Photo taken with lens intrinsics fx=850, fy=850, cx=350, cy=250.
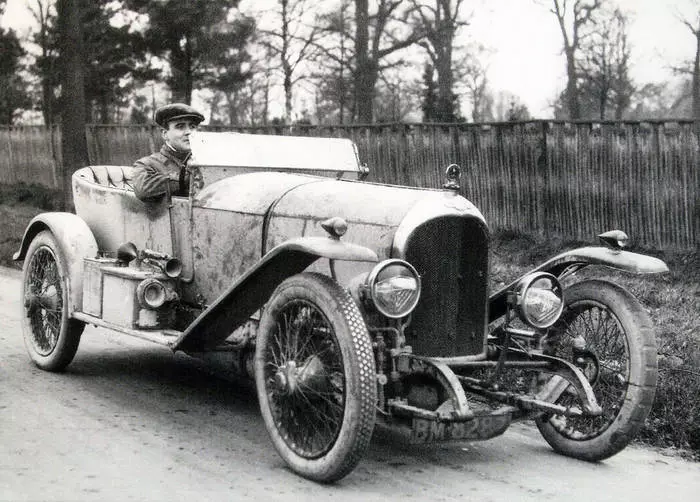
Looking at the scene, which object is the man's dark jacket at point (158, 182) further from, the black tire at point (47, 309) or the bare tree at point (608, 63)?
the bare tree at point (608, 63)

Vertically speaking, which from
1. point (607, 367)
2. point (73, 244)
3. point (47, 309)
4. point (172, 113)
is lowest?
point (607, 367)

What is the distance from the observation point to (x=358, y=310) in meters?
3.74

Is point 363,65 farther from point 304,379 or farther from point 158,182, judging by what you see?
point 304,379

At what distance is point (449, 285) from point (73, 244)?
2.77 metres

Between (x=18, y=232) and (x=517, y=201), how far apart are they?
27.0ft

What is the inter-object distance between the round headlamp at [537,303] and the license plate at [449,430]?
688 mm

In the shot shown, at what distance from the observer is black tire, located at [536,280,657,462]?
13.6ft

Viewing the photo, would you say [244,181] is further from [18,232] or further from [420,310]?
[18,232]

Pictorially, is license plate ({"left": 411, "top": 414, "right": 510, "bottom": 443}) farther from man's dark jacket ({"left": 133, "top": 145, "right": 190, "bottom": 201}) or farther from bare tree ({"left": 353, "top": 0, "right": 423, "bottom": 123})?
bare tree ({"left": 353, "top": 0, "right": 423, "bottom": 123})

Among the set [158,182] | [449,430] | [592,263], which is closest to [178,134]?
[158,182]

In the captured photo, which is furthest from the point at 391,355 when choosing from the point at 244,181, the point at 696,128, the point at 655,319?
the point at 696,128

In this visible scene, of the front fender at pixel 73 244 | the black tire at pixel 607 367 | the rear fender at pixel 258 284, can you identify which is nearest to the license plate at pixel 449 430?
the black tire at pixel 607 367

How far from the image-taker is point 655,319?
23.2 ft

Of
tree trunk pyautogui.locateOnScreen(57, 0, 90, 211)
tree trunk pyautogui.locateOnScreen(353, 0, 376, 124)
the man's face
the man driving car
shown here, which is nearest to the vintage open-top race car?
the man driving car
